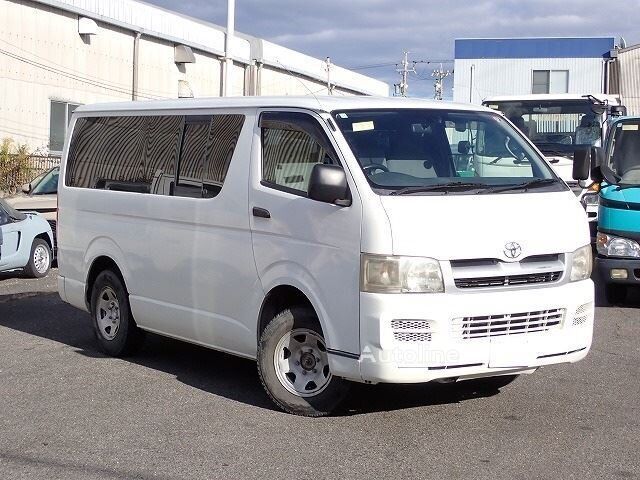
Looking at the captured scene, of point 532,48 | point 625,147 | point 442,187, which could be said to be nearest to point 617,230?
point 625,147

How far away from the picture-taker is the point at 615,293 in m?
12.0

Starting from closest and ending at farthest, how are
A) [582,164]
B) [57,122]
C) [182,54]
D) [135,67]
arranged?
[582,164] < [57,122] < [135,67] < [182,54]

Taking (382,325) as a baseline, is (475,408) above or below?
below

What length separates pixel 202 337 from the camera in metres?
7.99

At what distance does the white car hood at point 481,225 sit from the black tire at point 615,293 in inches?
204

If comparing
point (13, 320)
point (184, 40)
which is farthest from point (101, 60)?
point (13, 320)

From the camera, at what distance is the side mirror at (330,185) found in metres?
6.50

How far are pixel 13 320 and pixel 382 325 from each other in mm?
6184

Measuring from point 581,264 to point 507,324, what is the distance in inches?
32.6

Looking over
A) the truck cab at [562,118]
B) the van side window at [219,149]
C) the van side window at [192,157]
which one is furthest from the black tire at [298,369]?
the truck cab at [562,118]

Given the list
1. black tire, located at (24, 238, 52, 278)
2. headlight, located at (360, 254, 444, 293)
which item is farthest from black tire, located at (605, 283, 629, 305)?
black tire, located at (24, 238, 52, 278)

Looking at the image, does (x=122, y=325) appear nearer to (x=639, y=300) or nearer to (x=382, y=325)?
(x=382, y=325)

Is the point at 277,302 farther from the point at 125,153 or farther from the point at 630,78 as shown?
the point at 630,78

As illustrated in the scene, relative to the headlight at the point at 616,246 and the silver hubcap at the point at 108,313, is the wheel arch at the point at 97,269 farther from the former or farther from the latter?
the headlight at the point at 616,246
